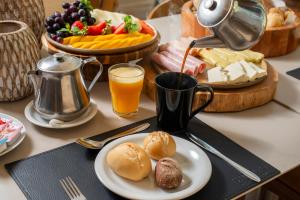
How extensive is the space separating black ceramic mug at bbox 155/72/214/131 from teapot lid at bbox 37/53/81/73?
19 cm

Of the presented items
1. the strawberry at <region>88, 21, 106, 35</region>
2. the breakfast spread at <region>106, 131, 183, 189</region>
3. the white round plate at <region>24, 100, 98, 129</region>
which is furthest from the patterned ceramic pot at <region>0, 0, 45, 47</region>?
the breakfast spread at <region>106, 131, 183, 189</region>

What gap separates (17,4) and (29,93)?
0.26 metres

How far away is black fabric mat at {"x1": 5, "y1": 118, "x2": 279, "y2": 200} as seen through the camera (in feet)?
2.44

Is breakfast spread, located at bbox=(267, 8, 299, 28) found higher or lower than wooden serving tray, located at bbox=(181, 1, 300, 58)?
higher

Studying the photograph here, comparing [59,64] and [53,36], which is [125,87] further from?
[53,36]

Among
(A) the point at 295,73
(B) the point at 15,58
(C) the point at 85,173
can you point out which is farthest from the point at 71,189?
(A) the point at 295,73

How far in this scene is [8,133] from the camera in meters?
0.87

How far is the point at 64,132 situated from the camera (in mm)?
940

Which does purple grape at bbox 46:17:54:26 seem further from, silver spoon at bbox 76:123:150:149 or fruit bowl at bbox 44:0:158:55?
silver spoon at bbox 76:123:150:149

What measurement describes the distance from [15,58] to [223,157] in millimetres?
541

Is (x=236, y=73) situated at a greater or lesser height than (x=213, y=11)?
lesser

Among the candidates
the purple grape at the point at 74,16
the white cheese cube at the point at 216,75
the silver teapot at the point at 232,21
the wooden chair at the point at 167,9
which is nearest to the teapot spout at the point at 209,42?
the silver teapot at the point at 232,21

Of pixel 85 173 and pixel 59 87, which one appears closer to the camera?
pixel 85 173

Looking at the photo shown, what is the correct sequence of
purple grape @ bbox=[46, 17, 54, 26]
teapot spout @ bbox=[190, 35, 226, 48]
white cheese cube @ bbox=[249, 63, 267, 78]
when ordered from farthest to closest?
1. purple grape @ bbox=[46, 17, 54, 26]
2. white cheese cube @ bbox=[249, 63, 267, 78]
3. teapot spout @ bbox=[190, 35, 226, 48]
